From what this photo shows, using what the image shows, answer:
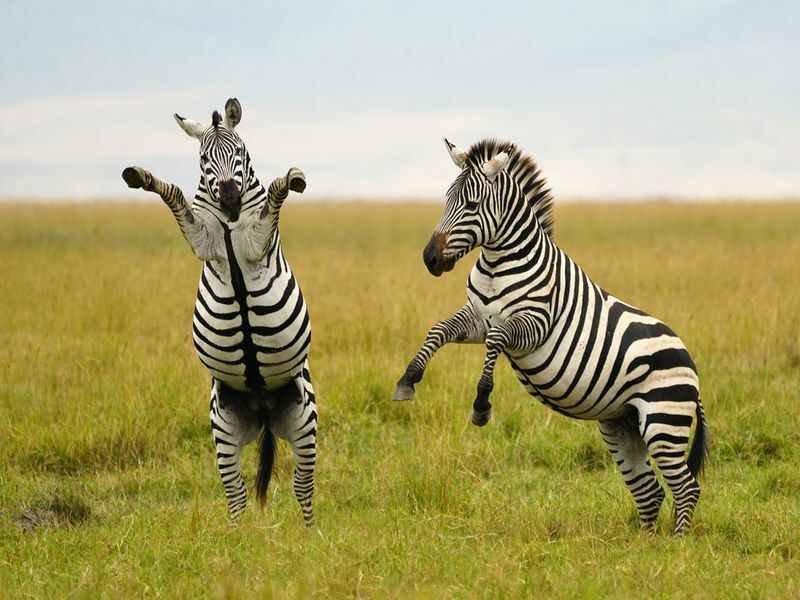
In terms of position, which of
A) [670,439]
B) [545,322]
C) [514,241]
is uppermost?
[514,241]

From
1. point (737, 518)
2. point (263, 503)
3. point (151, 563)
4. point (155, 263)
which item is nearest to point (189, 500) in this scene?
point (263, 503)

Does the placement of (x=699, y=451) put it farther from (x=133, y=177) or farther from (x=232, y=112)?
(x=133, y=177)

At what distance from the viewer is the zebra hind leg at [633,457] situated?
18.1 ft

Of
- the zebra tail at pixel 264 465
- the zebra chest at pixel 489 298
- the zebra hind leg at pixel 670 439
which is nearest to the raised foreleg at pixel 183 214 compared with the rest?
the zebra chest at pixel 489 298

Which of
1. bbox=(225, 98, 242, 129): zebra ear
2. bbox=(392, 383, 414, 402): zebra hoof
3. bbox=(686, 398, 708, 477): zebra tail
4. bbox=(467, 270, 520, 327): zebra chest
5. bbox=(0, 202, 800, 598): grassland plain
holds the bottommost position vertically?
bbox=(0, 202, 800, 598): grassland plain

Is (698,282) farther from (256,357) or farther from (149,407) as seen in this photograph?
(256,357)

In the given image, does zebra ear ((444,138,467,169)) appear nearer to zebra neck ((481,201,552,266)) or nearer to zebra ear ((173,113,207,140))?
zebra neck ((481,201,552,266))

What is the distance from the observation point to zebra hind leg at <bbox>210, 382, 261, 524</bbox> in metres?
5.43

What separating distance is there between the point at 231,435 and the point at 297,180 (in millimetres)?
1593

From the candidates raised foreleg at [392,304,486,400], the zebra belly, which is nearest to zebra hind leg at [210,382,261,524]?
raised foreleg at [392,304,486,400]

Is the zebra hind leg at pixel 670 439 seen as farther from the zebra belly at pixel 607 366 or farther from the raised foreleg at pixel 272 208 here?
the raised foreleg at pixel 272 208

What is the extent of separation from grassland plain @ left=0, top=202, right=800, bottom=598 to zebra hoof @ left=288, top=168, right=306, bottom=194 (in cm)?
174

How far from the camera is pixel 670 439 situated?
5.13 m

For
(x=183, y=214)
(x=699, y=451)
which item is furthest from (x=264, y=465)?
(x=699, y=451)
